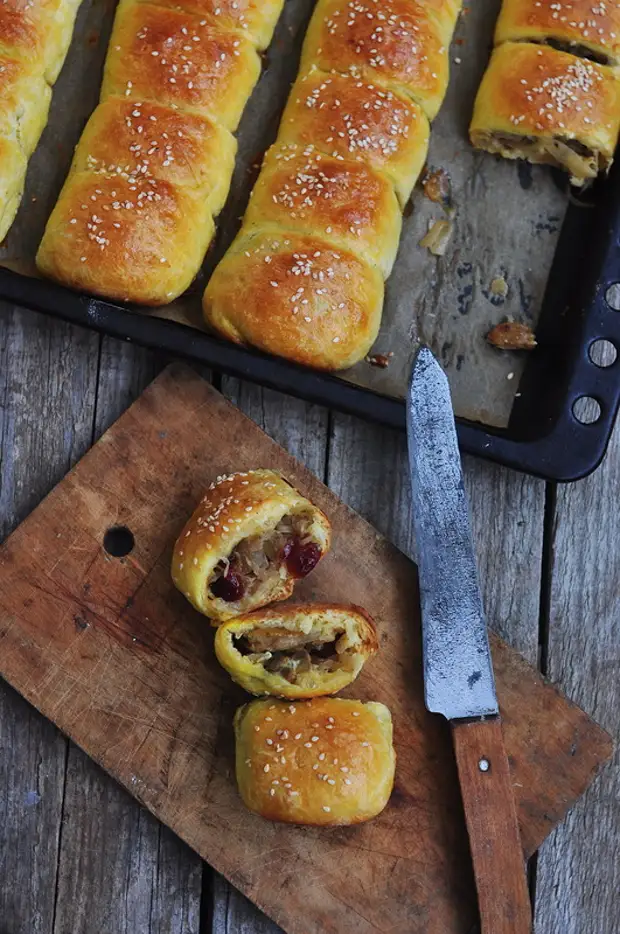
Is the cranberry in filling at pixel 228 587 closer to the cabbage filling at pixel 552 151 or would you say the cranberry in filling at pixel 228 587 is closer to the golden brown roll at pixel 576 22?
the cabbage filling at pixel 552 151

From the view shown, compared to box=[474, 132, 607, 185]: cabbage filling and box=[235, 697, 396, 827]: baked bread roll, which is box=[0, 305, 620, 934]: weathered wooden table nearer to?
box=[235, 697, 396, 827]: baked bread roll

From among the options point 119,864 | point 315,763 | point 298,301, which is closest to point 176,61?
point 298,301

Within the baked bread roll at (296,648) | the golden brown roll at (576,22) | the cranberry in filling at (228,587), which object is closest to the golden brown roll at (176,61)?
the golden brown roll at (576,22)

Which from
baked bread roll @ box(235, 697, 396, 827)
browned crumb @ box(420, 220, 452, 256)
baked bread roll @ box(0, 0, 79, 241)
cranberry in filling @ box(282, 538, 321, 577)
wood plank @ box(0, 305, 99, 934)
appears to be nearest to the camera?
baked bread roll @ box(235, 697, 396, 827)

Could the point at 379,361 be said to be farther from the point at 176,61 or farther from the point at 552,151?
the point at 176,61

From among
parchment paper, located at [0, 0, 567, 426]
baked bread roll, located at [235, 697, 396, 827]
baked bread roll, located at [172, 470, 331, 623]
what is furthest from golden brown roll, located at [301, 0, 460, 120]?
baked bread roll, located at [235, 697, 396, 827]

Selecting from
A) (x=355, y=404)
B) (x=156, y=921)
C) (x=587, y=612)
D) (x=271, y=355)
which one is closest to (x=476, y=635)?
(x=587, y=612)

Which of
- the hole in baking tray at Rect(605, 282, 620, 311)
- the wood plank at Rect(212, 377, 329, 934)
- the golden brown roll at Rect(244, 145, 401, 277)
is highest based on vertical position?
the golden brown roll at Rect(244, 145, 401, 277)
